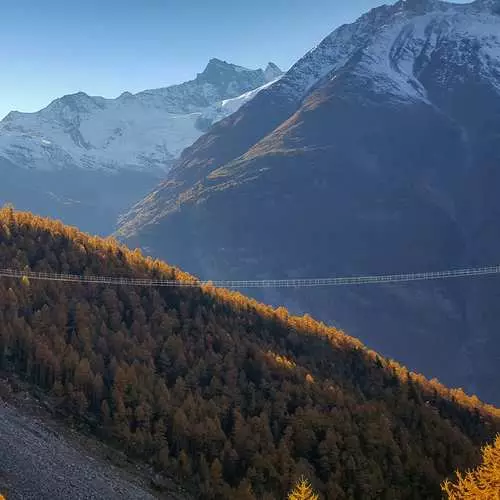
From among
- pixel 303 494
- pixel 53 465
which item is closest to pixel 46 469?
pixel 53 465

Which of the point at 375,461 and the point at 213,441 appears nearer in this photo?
the point at 213,441

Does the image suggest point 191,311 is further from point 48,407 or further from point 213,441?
point 48,407

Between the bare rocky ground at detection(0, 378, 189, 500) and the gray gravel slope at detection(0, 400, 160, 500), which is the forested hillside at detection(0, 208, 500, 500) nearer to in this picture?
the bare rocky ground at detection(0, 378, 189, 500)

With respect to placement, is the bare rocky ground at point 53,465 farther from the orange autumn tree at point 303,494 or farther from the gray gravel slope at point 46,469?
the orange autumn tree at point 303,494

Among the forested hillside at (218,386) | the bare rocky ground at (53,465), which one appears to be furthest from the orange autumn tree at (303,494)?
the forested hillside at (218,386)

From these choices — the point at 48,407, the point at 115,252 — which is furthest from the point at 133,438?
the point at 115,252

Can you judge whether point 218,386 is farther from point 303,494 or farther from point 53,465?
point 303,494
